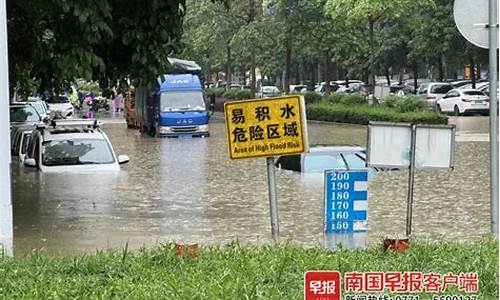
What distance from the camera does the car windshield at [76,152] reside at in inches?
698

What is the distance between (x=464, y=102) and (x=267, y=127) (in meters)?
35.0

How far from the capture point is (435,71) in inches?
2744

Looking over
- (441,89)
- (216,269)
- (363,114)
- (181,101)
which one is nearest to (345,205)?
(216,269)

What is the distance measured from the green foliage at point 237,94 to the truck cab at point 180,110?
15.8m

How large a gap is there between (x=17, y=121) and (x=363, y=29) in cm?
2217

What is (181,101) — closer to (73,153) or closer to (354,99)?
(354,99)

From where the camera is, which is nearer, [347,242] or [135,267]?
[135,267]

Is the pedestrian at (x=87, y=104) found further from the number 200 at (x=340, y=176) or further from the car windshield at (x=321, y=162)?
the number 200 at (x=340, y=176)

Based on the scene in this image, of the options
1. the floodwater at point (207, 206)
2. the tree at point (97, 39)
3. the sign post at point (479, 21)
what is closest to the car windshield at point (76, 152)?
the floodwater at point (207, 206)

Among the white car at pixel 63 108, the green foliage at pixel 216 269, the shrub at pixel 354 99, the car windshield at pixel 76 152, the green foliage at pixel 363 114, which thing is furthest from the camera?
the white car at pixel 63 108

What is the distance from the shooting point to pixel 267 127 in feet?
28.9

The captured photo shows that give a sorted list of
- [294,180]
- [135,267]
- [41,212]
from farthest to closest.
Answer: [294,180]
[41,212]
[135,267]

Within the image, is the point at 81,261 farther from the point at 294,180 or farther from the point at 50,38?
the point at 294,180

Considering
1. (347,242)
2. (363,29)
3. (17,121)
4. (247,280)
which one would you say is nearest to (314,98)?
(363,29)
